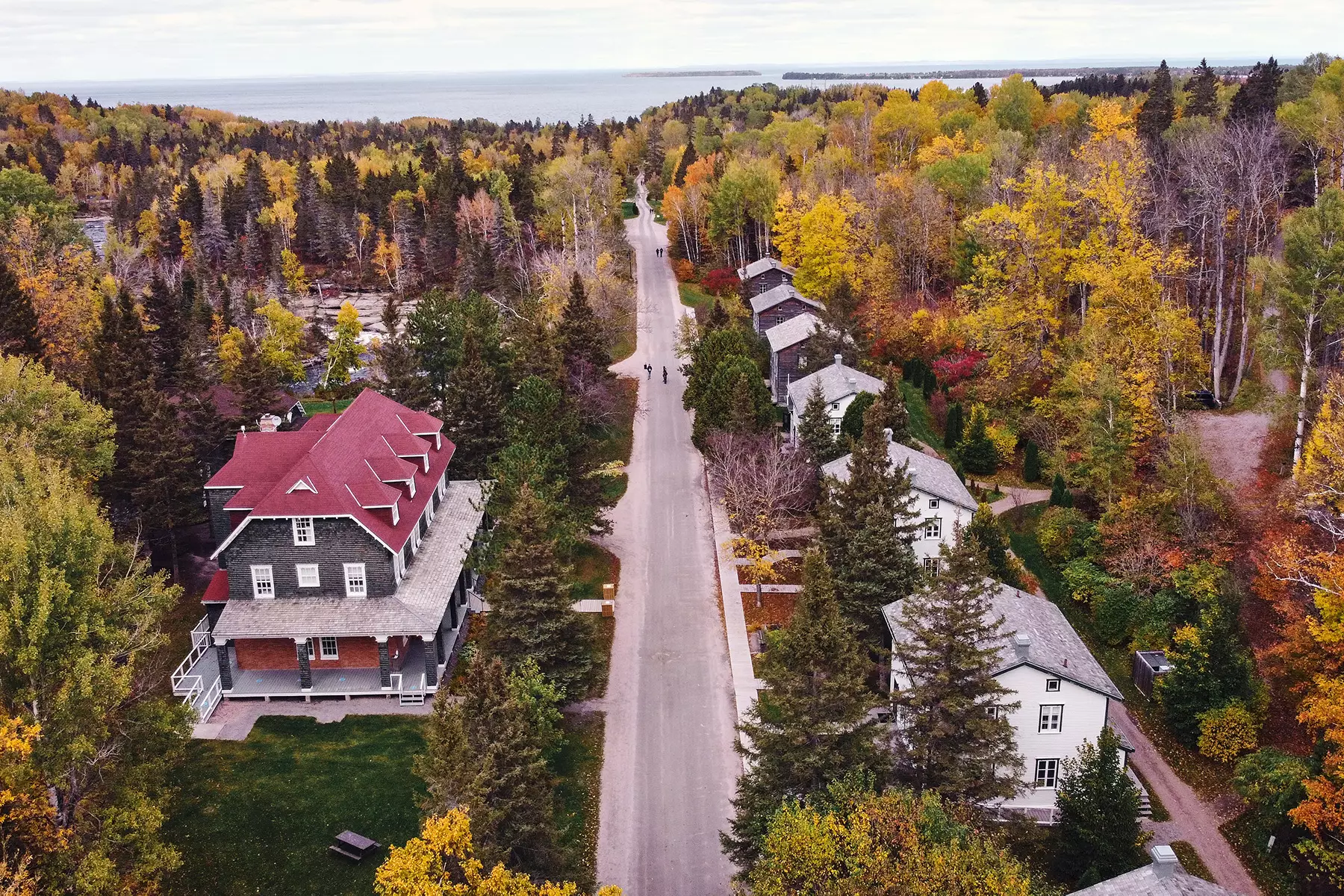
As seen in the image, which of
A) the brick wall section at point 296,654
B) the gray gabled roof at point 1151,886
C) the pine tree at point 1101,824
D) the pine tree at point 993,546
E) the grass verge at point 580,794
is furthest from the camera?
the pine tree at point 993,546

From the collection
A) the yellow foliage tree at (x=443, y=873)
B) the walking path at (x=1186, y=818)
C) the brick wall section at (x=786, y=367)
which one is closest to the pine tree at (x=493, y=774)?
the yellow foliage tree at (x=443, y=873)

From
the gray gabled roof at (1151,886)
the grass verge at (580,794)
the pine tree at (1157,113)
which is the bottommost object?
the grass verge at (580,794)

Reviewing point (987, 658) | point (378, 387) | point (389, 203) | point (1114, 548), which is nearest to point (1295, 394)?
point (1114, 548)

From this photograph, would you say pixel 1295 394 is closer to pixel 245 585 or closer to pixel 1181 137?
pixel 1181 137

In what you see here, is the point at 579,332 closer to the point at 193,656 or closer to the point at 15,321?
the point at 193,656

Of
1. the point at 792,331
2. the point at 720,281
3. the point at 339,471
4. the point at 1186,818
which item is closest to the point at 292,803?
the point at 339,471

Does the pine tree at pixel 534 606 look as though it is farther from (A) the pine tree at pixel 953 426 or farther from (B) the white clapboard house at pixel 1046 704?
(A) the pine tree at pixel 953 426

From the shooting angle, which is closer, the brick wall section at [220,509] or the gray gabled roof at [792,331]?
the brick wall section at [220,509]
